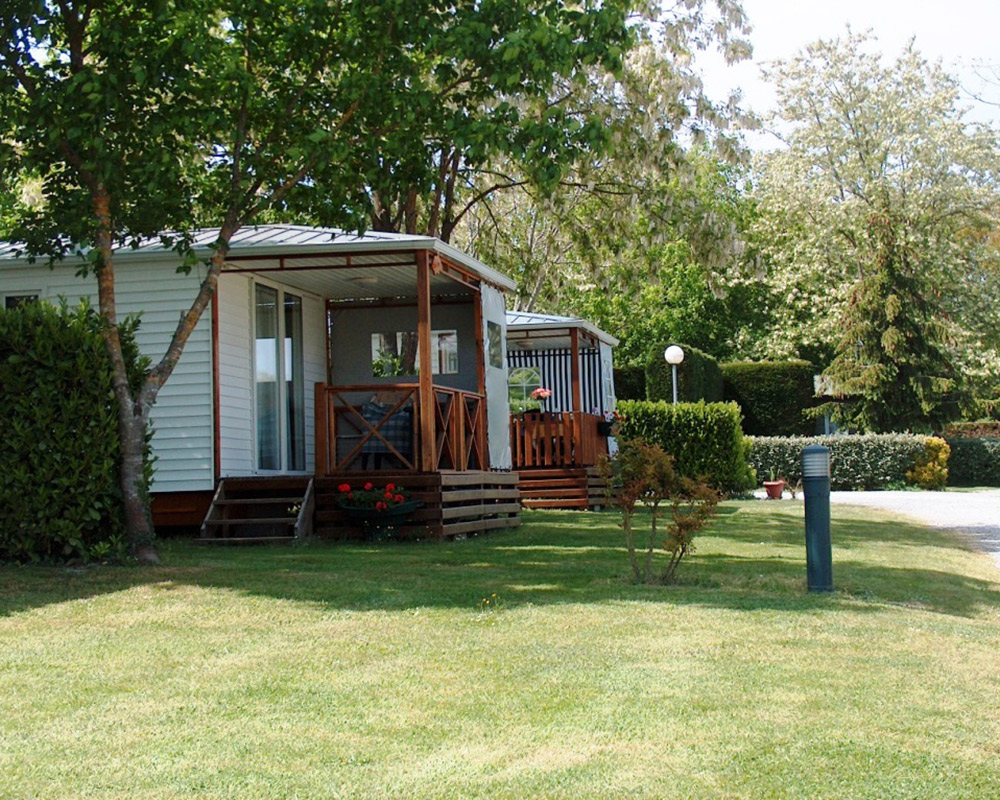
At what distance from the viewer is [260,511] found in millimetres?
12648

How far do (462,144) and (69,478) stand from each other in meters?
3.99

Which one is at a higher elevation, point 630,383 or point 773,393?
point 630,383

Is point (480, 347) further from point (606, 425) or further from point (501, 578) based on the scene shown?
point (606, 425)

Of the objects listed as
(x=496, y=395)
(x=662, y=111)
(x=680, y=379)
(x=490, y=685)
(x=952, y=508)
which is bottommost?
(x=952, y=508)

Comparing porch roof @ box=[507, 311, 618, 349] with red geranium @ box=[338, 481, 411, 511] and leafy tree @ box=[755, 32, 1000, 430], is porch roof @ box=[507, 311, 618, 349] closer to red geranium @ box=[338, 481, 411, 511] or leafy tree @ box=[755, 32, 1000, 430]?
red geranium @ box=[338, 481, 411, 511]

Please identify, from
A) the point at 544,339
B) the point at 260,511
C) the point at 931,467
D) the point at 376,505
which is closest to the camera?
the point at 376,505

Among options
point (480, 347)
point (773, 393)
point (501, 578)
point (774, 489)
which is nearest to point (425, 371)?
point (480, 347)

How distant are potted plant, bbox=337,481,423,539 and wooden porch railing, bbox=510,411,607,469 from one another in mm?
6670

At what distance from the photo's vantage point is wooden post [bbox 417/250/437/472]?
11.8 meters

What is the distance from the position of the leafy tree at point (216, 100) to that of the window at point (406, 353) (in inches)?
179

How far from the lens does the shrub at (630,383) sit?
102 ft

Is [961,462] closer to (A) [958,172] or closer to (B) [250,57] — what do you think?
(A) [958,172]

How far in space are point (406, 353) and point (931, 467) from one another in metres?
14.8

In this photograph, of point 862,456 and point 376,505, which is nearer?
point 376,505
